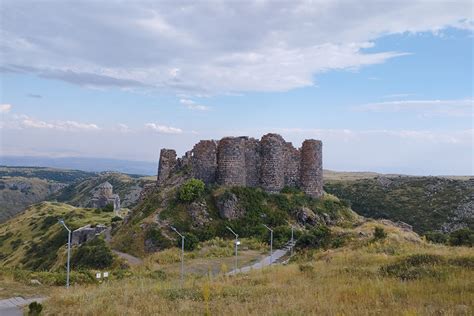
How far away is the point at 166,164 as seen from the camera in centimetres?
3956

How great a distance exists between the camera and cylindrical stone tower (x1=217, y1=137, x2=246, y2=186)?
34125 millimetres

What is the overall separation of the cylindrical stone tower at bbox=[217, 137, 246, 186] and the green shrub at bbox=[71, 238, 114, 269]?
10351mm

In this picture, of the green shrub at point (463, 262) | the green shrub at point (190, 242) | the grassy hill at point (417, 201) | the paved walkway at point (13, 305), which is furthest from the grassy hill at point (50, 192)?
the green shrub at point (463, 262)

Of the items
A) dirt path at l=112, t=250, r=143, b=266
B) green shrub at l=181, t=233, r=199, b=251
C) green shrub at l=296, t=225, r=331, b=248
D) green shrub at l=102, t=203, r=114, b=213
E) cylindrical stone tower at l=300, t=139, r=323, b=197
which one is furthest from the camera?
green shrub at l=102, t=203, r=114, b=213

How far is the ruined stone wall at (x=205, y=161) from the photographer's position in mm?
35094

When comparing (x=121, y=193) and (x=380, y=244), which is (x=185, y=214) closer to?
(x=380, y=244)

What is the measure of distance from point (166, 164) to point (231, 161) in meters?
8.00

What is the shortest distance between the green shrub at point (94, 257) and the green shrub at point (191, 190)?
266 inches

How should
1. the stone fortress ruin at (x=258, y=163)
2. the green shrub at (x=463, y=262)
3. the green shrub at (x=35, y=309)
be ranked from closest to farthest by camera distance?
the green shrub at (x=35, y=309) < the green shrub at (x=463, y=262) < the stone fortress ruin at (x=258, y=163)

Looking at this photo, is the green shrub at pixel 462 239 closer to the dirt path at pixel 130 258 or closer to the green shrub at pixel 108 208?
the dirt path at pixel 130 258

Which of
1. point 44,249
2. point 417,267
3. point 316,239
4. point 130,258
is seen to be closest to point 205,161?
point 130,258

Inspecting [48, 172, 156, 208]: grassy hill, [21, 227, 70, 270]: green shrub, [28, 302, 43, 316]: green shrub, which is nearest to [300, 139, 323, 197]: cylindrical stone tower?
[21, 227, 70, 270]: green shrub

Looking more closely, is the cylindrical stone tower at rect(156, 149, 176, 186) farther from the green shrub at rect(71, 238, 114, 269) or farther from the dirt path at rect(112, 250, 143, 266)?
the dirt path at rect(112, 250, 143, 266)

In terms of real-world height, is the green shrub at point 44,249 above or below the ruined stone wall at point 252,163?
below
